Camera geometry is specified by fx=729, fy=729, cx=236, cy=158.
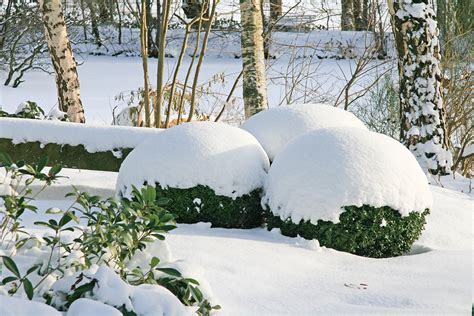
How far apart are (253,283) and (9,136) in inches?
121

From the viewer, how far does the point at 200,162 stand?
4715mm

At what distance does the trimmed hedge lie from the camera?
18.9 ft

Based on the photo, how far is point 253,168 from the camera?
4844 mm

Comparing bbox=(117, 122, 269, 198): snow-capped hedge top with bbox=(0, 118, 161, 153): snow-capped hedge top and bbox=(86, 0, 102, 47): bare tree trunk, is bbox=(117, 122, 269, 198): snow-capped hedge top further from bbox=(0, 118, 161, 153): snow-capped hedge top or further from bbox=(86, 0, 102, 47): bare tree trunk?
bbox=(86, 0, 102, 47): bare tree trunk

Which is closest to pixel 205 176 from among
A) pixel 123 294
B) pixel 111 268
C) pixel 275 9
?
pixel 111 268

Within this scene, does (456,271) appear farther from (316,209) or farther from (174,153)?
(174,153)

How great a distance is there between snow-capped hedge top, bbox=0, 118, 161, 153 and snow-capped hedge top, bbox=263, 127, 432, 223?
1.53m

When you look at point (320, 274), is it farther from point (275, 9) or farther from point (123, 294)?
point (275, 9)

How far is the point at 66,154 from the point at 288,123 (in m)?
1.77

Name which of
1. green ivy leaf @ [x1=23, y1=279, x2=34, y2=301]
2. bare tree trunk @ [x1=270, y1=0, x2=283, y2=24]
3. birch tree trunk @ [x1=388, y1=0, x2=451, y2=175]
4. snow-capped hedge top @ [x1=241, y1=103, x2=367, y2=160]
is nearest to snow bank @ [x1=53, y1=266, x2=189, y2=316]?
green ivy leaf @ [x1=23, y1=279, x2=34, y2=301]

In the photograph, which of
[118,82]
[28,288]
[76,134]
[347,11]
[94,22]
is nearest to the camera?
[28,288]

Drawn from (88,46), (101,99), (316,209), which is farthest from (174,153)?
(88,46)

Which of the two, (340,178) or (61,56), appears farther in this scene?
(61,56)

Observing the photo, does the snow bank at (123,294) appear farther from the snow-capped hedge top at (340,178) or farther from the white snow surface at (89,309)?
the snow-capped hedge top at (340,178)
